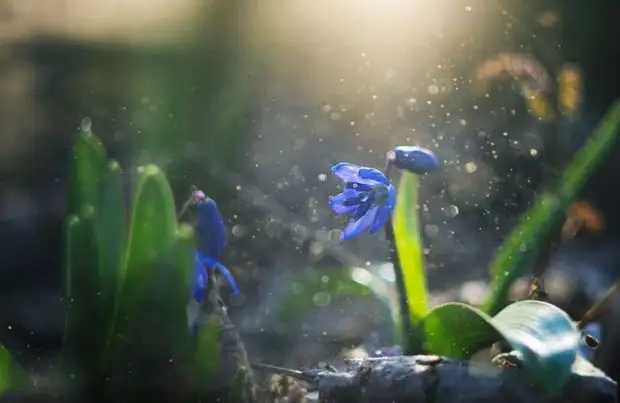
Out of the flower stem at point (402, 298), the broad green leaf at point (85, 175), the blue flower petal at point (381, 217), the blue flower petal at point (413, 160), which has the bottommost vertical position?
the flower stem at point (402, 298)

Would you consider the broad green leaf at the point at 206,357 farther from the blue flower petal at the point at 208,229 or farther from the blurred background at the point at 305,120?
the blurred background at the point at 305,120

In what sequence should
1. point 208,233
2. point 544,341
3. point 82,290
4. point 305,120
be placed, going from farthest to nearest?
point 305,120 < point 208,233 < point 82,290 < point 544,341

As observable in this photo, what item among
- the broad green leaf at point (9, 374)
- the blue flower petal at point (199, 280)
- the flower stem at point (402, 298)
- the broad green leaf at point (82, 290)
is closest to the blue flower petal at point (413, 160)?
the flower stem at point (402, 298)

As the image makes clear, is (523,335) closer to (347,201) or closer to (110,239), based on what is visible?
(347,201)

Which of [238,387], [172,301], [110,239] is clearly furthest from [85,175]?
[238,387]

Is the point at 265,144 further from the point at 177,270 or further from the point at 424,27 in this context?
the point at 177,270

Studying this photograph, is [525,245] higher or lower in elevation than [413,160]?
lower

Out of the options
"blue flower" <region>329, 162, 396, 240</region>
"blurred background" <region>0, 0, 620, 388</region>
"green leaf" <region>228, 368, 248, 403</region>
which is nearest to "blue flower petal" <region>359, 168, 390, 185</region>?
"blue flower" <region>329, 162, 396, 240</region>

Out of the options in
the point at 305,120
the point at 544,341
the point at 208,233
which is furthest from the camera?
the point at 305,120
